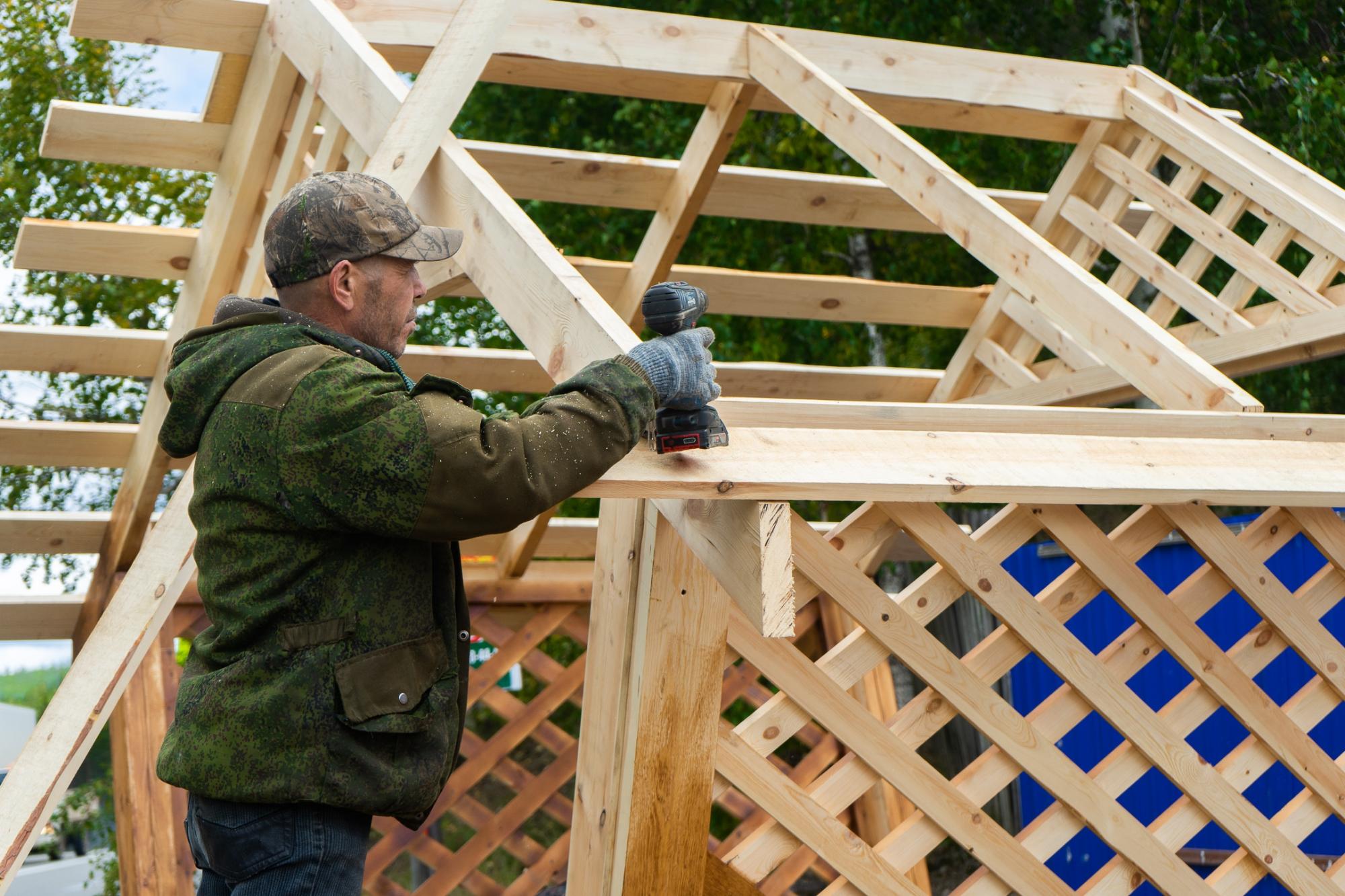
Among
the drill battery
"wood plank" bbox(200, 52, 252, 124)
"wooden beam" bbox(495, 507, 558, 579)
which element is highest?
"wood plank" bbox(200, 52, 252, 124)

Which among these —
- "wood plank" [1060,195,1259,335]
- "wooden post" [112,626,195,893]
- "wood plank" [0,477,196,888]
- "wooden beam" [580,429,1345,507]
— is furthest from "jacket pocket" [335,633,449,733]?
A: "wood plank" [1060,195,1259,335]

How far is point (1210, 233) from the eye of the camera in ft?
12.8

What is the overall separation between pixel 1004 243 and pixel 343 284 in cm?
184

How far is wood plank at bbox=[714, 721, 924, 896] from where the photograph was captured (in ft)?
6.92

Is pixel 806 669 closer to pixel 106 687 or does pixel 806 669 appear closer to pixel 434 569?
pixel 434 569

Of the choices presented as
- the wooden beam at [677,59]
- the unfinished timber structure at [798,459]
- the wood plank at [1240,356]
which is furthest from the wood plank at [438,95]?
the wood plank at [1240,356]

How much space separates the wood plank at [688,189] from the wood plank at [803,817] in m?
2.11

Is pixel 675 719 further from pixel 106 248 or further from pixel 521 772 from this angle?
pixel 521 772

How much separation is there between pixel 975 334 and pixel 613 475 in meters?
3.26

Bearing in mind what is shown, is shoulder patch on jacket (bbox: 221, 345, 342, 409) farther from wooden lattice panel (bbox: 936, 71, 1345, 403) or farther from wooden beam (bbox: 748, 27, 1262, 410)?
wooden lattice panel (bbox: 936, 71, 1345, 403)

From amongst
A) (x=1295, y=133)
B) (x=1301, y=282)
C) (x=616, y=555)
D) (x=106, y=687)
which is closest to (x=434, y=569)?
(x=616, y=555)

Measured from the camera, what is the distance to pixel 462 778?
486 centimetres

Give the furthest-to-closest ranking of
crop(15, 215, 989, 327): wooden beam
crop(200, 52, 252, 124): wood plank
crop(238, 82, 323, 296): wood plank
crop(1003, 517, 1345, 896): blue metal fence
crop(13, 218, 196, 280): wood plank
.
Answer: crop(1003, 517, 1345, 896): blue metal fence < crop(15, 215, 989, 327): wooden beam < crop(13, 218, 196, 280): wood plank < crop(200, 52, 252, 124): wood plank < crop(238, 82, 323, 296): wood plank

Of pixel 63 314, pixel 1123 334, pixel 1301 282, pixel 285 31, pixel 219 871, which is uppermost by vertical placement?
pixel 63 314
